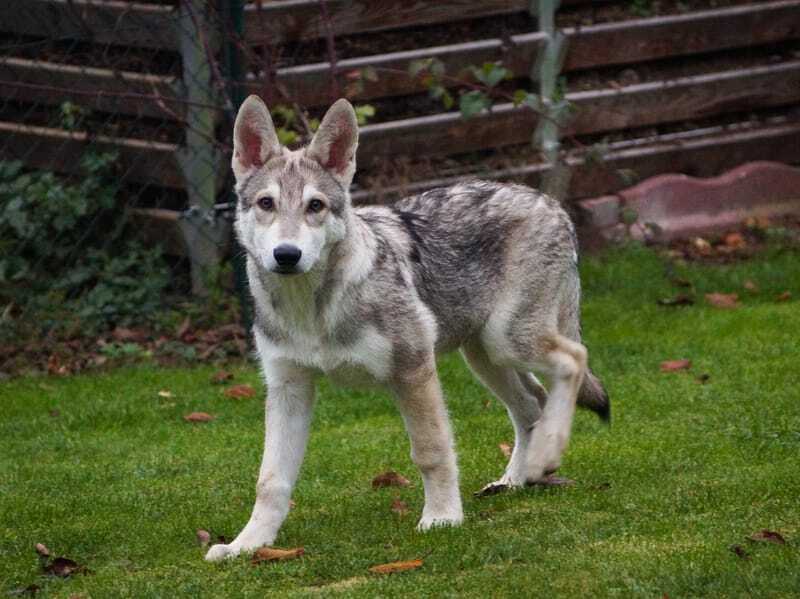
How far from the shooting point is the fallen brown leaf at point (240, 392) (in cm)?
767

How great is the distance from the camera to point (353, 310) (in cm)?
507

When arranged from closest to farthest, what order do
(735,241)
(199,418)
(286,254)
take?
(286,254) < (199,418) < (735,241)

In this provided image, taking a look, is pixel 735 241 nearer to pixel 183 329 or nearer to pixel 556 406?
pixel 183 329

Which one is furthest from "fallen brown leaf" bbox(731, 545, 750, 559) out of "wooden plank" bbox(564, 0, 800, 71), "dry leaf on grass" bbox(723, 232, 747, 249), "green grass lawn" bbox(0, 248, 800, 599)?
"dry leaf on grass" bbox(723, 232, 747, 249)

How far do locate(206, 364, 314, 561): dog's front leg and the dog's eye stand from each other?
25.0 inches

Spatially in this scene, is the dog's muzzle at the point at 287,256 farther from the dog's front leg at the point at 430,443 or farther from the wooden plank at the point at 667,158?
the wooden plank at the point at 667,158

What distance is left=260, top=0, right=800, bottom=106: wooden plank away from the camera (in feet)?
29.7

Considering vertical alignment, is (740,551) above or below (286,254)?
below

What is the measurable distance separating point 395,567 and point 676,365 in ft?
11.4

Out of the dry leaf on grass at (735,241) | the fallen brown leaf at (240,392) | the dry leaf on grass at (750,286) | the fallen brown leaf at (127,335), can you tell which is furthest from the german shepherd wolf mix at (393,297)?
the dry leaf on grass at (735,241)

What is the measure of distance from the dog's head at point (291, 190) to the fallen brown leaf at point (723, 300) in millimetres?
4477

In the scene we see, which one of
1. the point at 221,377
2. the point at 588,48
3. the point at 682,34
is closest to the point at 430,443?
the point at 221,377

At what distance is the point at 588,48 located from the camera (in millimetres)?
A: 10109

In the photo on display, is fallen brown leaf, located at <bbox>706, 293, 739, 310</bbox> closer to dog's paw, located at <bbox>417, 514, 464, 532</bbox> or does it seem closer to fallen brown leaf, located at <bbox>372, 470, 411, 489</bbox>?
fallen brown leaf, located at <bbox>372, 470, 411, 489</bbox>
